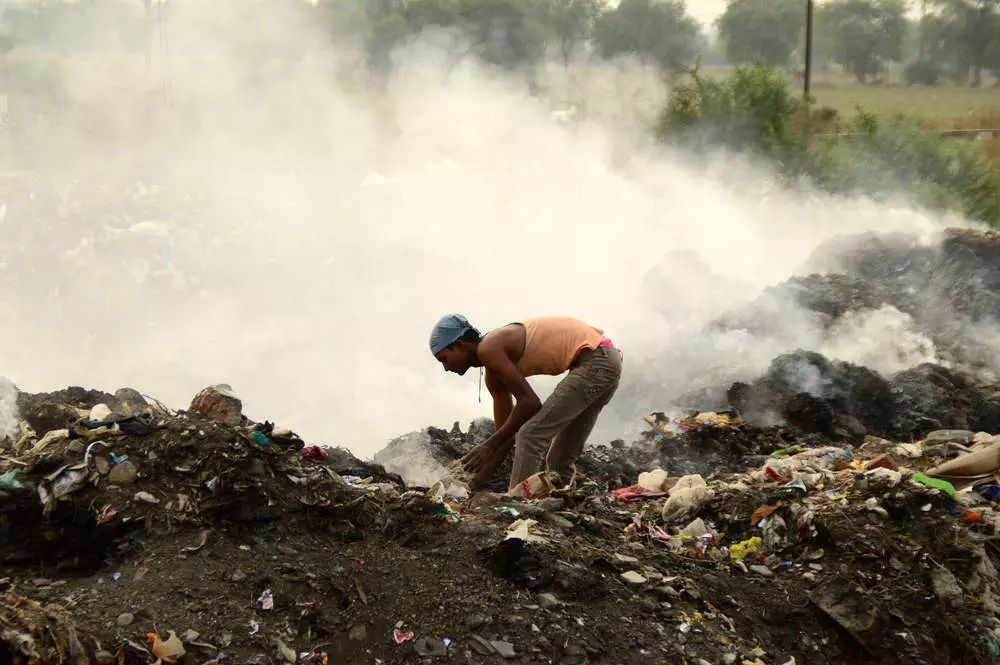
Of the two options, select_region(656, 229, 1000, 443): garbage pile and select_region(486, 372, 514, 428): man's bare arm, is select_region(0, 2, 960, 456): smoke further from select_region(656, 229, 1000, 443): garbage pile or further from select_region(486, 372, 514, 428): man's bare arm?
select_region(486, 372, 514, 428): man's bare arm

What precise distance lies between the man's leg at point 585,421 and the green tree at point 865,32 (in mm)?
28360

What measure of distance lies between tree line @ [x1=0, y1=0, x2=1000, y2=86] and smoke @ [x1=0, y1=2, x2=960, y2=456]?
690 mm

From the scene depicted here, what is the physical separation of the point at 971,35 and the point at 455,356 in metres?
29.2

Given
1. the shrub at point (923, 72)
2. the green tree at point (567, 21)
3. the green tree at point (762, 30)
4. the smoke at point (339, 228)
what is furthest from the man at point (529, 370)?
the green tree at point (762, 30)

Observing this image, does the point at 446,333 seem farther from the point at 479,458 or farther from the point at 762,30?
the point at 762,30

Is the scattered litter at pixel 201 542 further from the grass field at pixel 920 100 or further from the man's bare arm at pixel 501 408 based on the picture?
the grass field at pixel 920 100

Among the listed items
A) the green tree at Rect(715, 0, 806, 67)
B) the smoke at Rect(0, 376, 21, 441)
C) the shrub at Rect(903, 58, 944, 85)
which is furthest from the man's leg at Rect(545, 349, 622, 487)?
the green tree at Rect(715, 0, 806, 67)

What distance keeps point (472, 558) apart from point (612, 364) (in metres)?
1.90

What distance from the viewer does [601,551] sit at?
4.46m

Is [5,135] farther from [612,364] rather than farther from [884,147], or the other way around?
[884,147]

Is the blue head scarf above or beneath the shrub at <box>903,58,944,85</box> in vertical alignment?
above

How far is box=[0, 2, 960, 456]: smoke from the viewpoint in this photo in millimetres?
13125

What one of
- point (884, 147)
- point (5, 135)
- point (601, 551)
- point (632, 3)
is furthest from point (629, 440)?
point (632, 3)

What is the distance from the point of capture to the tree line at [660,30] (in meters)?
19.8
